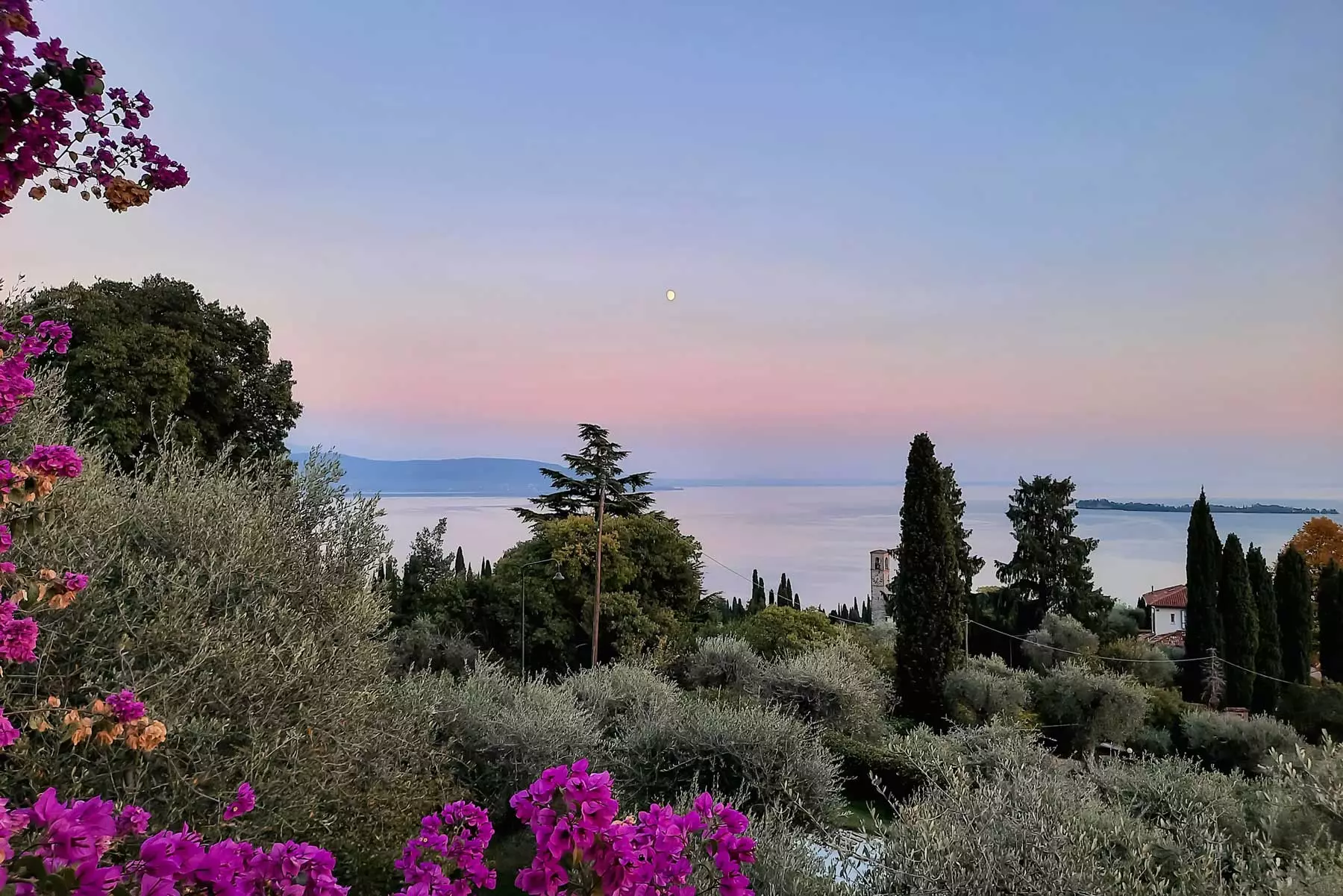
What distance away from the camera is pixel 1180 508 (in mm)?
28094

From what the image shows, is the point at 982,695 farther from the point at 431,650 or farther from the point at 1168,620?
the point at 1168,620

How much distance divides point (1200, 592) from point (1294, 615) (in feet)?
13.6

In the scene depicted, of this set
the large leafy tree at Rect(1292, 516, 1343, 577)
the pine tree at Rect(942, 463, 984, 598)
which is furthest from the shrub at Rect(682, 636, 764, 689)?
the large leafy tree at Rect(1292, 516, 1343, 577)

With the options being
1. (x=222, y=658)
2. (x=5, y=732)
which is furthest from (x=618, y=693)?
(x=5, y=732)

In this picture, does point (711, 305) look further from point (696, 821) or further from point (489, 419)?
point (696, 821)

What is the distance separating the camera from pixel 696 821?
2.11 metres

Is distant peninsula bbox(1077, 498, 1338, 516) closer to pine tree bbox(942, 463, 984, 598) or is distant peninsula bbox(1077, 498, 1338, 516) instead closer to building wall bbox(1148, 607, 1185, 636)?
pine tree bbox(942, 463, 984, 598)

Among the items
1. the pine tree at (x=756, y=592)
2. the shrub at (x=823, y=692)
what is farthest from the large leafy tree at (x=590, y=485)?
the shrub at (x=823, y=692)

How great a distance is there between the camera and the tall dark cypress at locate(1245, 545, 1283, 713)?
70.3ft

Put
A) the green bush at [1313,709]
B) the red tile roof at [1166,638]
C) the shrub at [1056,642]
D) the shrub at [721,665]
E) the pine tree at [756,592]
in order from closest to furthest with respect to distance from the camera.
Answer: the shrub at [721,665] < the green bush at [1313,709] < the shrub at [1056,642] < the red tile roof at [1166,638] < the pine tree at [756,592]

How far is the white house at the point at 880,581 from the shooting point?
84.7 ft

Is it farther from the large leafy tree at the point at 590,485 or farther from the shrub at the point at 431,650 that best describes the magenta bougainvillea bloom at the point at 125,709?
the large leafy tree at the point at 590,485

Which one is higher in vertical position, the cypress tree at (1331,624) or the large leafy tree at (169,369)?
the large leafy tree at (169,369)

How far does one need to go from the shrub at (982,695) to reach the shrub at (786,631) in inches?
120
